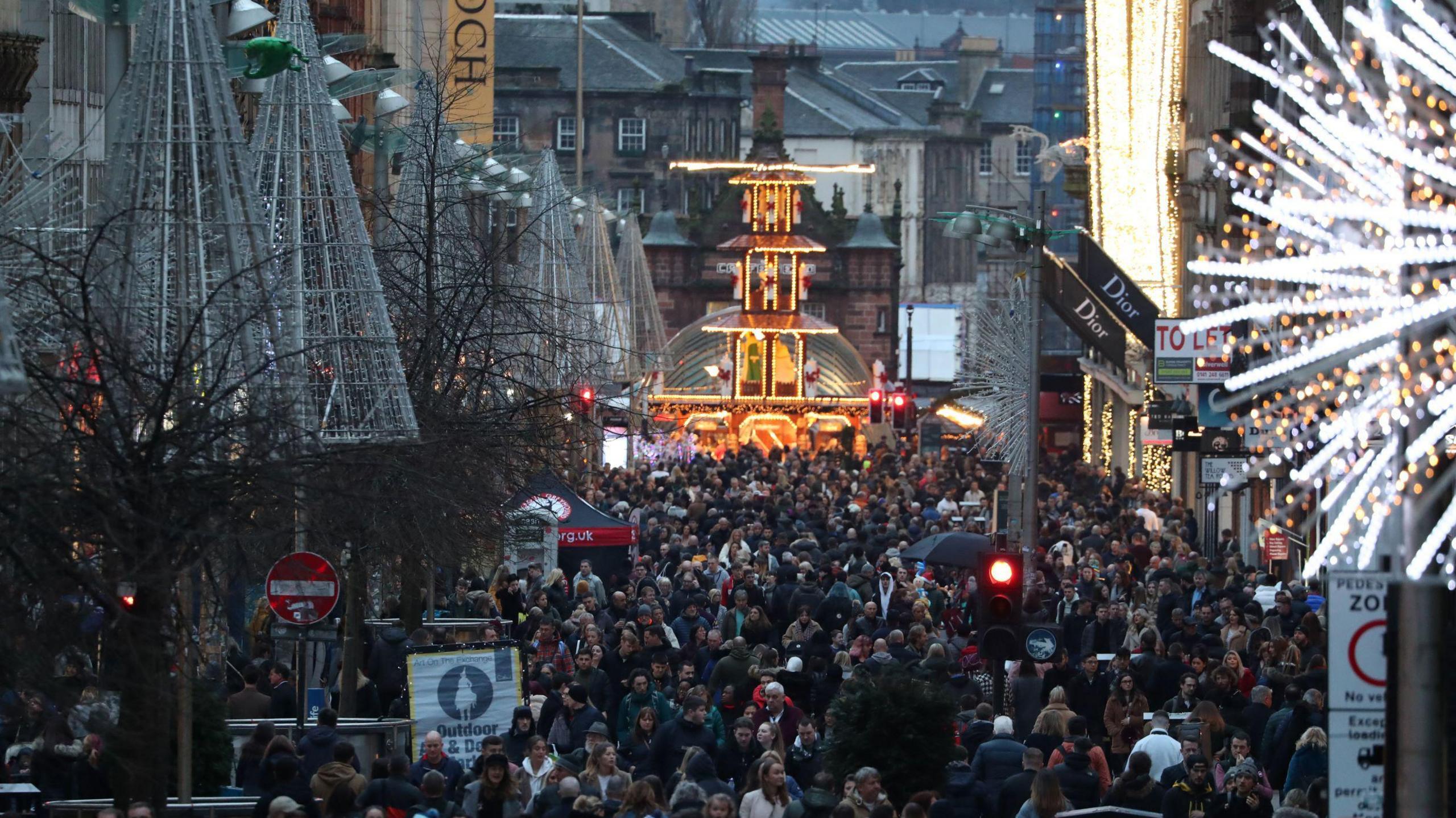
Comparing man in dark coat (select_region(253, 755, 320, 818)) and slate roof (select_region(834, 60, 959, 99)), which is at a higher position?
slate roof (select_region(834, 60, 959, 99))

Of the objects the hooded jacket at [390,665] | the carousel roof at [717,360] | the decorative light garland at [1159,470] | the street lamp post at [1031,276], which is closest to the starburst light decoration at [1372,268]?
the hooded jacket at [390,665]

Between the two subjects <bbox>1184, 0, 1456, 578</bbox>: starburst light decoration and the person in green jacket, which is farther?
the person in green jacket

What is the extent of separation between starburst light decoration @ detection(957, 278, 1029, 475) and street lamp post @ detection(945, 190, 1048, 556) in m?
4.38

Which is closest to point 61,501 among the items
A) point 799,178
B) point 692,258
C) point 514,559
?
point 514,559

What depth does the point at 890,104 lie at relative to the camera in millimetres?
131500

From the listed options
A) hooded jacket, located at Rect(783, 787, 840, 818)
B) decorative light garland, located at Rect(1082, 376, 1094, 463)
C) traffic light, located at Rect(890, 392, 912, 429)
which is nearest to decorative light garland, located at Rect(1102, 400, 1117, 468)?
decorative light garland, located at Rect(1082, 376, 1094, 463)

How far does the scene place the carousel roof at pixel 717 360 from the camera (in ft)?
289

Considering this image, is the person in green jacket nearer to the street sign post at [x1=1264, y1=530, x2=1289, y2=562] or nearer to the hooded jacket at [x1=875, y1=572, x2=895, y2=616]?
the hooded jacket at [x1=875, y1=572, x2=895, y2=616]

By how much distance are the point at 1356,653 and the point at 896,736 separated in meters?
5.95

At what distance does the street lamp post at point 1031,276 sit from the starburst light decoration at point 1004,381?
438 cm

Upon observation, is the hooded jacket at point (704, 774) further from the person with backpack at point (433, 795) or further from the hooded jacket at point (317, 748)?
the hooded jacket at point (317, 748)

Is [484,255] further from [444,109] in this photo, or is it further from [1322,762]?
[1322,762]

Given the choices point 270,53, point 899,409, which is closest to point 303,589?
point 270,53

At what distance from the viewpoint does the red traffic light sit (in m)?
21.6
